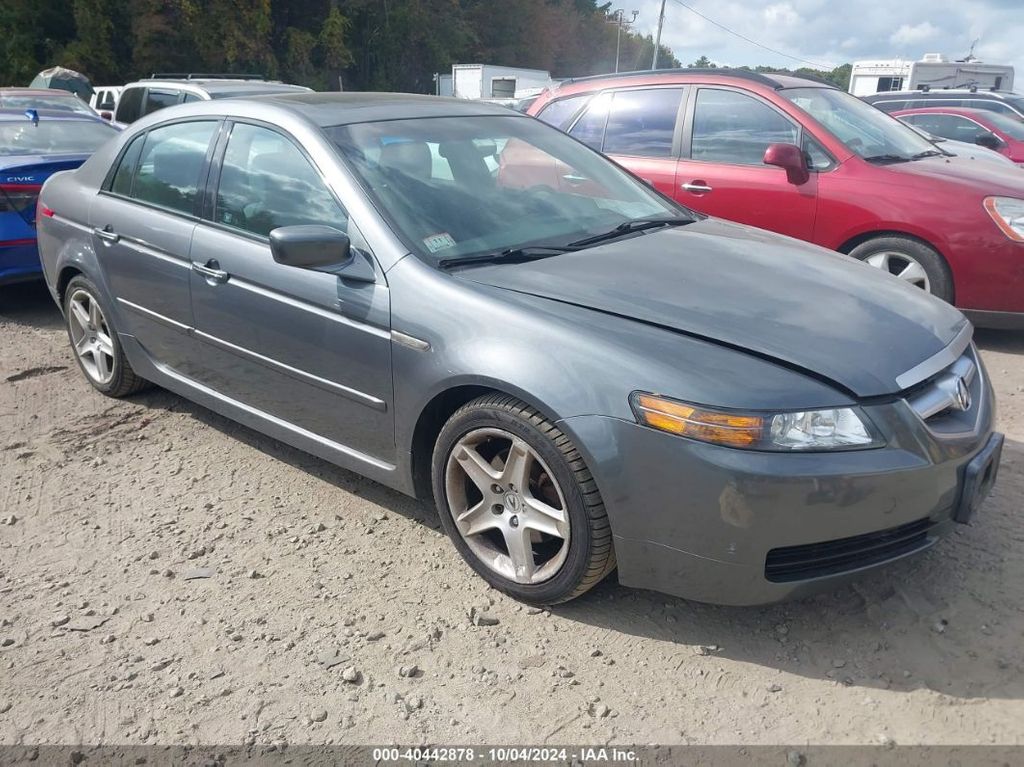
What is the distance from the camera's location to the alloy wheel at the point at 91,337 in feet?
15.1

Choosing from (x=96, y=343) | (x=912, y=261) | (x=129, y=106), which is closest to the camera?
(x=96, y=343)

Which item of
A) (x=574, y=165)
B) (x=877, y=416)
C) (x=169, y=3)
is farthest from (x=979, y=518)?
(x=169, y=3)

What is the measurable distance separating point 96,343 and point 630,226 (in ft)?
9.94

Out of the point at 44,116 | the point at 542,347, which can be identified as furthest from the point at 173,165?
the point at 44,116

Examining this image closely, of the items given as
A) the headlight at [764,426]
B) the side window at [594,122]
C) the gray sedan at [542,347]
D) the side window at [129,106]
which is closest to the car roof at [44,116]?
the side window at [129,106]

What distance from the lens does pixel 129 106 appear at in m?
11.1

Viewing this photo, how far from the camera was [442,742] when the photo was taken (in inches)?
92.0

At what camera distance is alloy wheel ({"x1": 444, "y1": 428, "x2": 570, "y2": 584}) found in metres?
2.74

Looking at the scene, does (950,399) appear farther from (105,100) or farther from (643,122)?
(105,100)

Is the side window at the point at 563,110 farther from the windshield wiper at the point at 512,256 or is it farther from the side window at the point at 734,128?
the windshield wiper at the point at 512,256

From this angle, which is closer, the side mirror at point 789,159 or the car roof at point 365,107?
the car roof at point 365,107

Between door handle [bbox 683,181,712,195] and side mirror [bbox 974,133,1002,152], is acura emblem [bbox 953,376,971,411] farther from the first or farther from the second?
side mirror [bbox 974,133,1002,152]

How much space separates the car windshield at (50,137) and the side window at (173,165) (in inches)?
117

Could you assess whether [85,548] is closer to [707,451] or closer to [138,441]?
[138,441]
